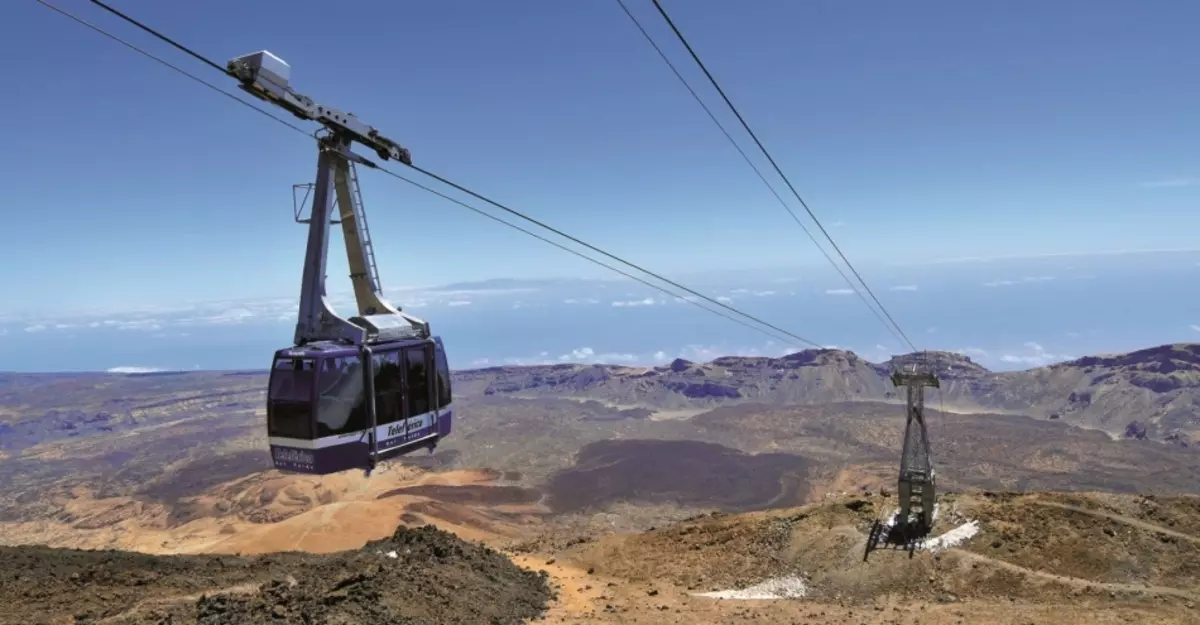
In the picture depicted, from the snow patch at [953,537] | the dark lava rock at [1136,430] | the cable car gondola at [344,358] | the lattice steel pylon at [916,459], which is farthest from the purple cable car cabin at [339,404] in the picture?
the dark lava rock at [1136,430]

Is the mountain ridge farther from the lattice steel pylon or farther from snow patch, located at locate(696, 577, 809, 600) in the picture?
snow patch, located at locate(696, 577, 809, 600)

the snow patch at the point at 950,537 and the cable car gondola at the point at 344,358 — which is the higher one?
the cable car gondola at the point at 344,358

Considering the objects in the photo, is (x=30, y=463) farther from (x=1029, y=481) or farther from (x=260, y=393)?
(x=1029, y=481)

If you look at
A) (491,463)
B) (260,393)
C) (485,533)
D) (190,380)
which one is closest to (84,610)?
(485,533)

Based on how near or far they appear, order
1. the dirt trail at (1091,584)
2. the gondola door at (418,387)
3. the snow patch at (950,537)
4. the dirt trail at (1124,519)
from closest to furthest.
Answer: the gondola door at (418,387) → the dirt trail at (1091,584) → the dirt trail at (1124,519) → the snow patch at (950,537)

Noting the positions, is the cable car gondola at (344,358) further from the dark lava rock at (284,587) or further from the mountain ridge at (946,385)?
the mountain ridge at (946,385)

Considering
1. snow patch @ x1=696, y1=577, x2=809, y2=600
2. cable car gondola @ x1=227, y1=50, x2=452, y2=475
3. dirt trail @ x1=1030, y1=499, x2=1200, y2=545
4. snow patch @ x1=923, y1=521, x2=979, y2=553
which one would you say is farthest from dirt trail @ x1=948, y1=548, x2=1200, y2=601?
cable car gondola @ x1=227, y1=50, x2=452, y2=475

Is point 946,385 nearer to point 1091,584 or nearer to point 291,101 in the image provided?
point 1091,584
